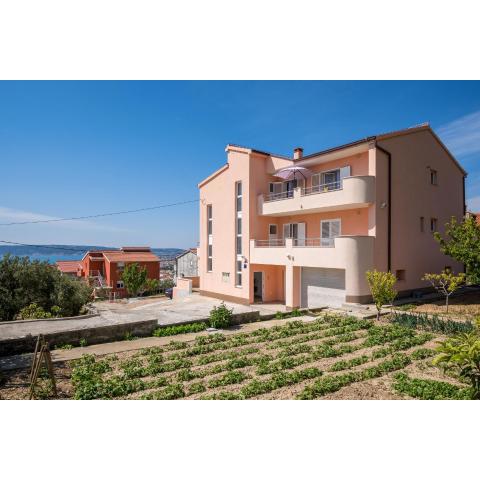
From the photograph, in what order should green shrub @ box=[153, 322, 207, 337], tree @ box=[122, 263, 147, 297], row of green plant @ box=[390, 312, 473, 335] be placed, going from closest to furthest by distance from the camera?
row of green plant @ box=[390, 312, 473, 335], green shrub @ box=[153, 322, 207, 337], tree @ box=[122, 263, 147, 297]

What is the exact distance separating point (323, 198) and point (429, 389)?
554 inches

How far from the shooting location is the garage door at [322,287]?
1886 centimetres

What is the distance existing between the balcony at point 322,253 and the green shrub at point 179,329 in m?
8.29

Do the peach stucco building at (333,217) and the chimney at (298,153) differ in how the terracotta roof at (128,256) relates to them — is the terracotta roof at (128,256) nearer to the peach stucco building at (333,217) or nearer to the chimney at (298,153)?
the peach stucco building at (333,217)

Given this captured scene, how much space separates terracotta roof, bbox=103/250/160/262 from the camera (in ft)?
165

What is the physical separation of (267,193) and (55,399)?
64.8 ft

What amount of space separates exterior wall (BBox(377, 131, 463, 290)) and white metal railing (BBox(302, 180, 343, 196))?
3.28 m

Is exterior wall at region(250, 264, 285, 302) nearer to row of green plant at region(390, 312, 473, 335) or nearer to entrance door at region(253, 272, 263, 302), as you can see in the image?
entrance door at region(253, 272, 263, 302)

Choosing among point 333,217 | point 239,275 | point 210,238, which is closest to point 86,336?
point 239,275

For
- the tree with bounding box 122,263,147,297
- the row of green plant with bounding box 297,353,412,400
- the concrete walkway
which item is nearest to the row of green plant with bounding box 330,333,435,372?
the row of green plant with bounding box 297,353,412,400

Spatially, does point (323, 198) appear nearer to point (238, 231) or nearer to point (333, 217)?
point (333, 217)

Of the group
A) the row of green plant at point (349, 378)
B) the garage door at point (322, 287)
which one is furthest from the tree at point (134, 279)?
the row of green plant at point (349, 378)

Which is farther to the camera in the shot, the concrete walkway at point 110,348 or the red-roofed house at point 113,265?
the red-roofed house at point 113,265

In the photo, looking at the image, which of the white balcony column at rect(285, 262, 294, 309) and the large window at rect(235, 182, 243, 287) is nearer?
the white balcony column at rect(285, 262, 294, 309)
